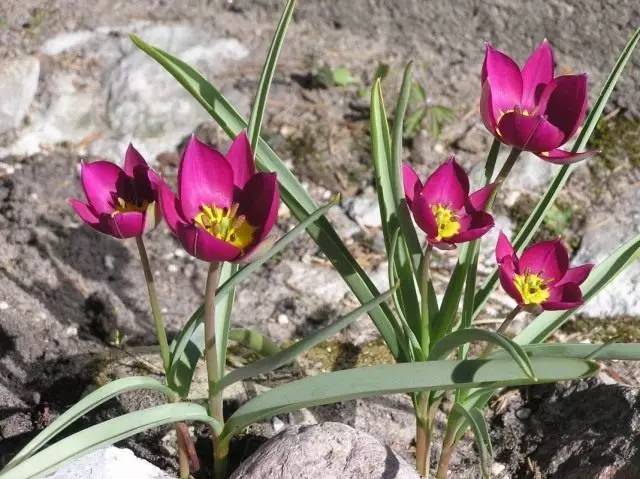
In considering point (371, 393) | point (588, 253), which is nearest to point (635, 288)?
point (588, 253)

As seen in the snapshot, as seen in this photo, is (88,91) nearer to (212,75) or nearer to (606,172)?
(212,75)

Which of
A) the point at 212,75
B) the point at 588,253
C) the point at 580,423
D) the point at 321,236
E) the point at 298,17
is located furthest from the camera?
the point at 298,17

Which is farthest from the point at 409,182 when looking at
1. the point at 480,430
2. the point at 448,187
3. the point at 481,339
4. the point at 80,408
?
the point at 80,408

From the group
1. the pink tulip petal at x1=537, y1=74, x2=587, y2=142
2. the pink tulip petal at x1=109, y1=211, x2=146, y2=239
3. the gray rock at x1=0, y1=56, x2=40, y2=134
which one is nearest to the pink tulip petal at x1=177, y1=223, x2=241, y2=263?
the pink tulip petal at x1=109, y1=211, x2=146, y2=239

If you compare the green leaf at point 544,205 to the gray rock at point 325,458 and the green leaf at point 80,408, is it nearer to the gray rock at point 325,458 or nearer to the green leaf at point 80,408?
the gray rock at point 325,458

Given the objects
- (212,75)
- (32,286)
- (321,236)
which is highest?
(212,75)

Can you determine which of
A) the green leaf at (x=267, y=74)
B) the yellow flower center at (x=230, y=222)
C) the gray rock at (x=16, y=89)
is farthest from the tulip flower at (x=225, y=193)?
the gray rock at (x=16, y=89)
